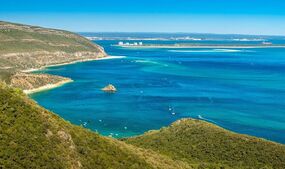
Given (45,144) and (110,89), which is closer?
(45,144)

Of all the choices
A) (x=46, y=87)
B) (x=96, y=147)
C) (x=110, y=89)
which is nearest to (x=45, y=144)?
(x=96, y=147)

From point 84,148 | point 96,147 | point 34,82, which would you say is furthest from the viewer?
point 34,82

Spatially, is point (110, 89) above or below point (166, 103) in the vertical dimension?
below

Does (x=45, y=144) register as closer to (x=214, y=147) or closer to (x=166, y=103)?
(x=214, y=147)

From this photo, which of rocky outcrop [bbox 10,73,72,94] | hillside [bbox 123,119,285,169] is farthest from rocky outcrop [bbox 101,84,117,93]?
hillside [bbox 123,119,285,169]

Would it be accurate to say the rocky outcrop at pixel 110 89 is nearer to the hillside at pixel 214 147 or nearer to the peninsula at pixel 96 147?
the hillside at pixel 214 147

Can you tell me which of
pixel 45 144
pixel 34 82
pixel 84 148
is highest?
pixel 45 144

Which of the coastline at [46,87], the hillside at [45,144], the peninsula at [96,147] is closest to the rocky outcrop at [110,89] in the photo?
the coastline at [46,87]

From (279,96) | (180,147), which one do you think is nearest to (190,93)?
(279,96)
